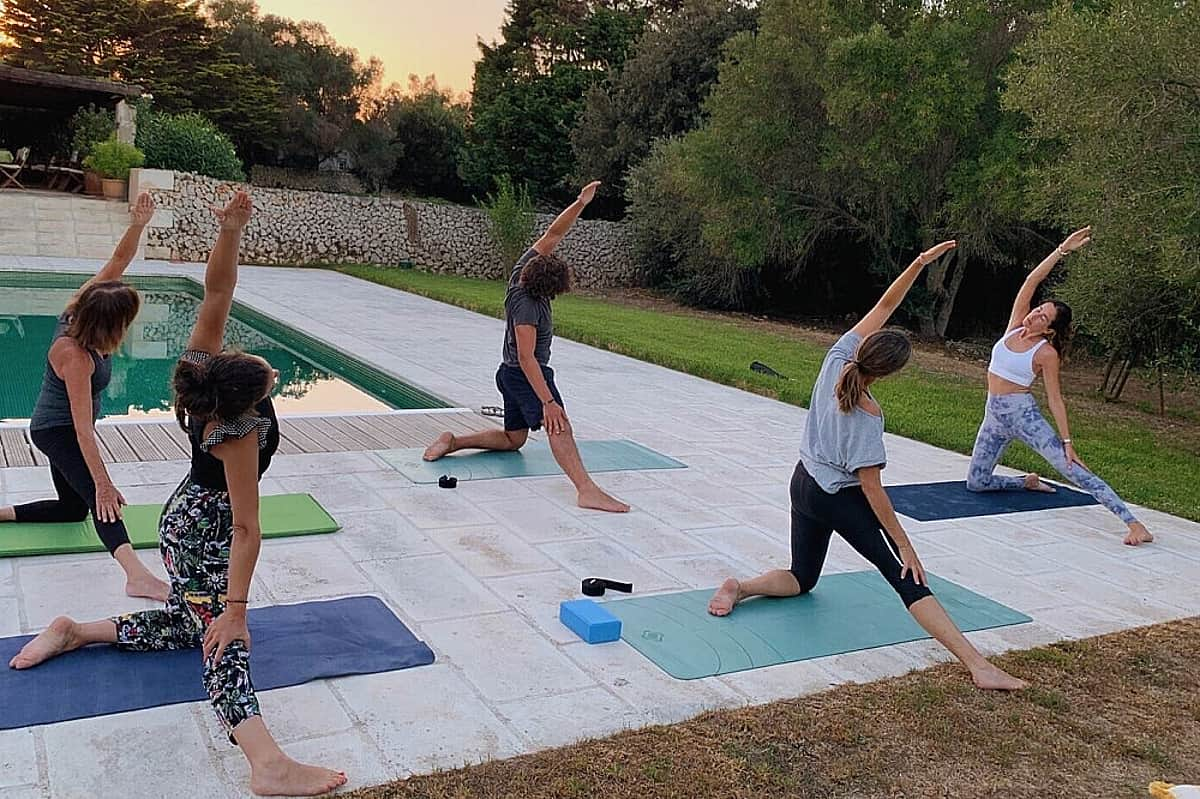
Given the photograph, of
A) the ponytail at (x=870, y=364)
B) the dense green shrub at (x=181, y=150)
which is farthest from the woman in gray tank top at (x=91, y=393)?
the dense green shrub at (x=181, y=150)

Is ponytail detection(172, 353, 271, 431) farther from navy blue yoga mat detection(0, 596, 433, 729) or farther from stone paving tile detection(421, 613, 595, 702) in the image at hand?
stone paving tile detection(421, 613, 595, 702)

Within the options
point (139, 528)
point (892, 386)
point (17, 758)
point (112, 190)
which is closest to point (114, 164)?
point (112, 190)

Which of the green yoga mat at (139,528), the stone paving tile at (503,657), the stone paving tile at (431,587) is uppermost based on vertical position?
the stone paving tile at (503,657)

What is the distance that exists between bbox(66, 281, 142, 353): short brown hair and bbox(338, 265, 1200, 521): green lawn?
18.8ft

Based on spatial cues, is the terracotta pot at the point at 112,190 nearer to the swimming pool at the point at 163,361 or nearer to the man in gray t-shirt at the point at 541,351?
the swimming pool at the point at 163,361

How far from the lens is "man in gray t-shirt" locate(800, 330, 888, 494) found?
3.44 metres

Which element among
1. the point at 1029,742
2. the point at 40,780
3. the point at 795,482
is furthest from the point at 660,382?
the point at 40,780

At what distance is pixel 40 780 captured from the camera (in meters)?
2.47

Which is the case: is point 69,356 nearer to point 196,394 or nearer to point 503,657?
point 196,394

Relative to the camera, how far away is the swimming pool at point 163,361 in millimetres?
8133

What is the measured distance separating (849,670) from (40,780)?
8.11 feet

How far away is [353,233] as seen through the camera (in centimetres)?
2136

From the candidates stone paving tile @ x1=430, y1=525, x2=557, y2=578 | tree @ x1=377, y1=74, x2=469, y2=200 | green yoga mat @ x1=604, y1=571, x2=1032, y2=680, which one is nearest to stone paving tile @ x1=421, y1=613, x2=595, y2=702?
green yoga mat @ x1=604, y1=571, x2=1032, y2=680

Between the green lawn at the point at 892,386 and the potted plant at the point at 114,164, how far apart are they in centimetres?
658
